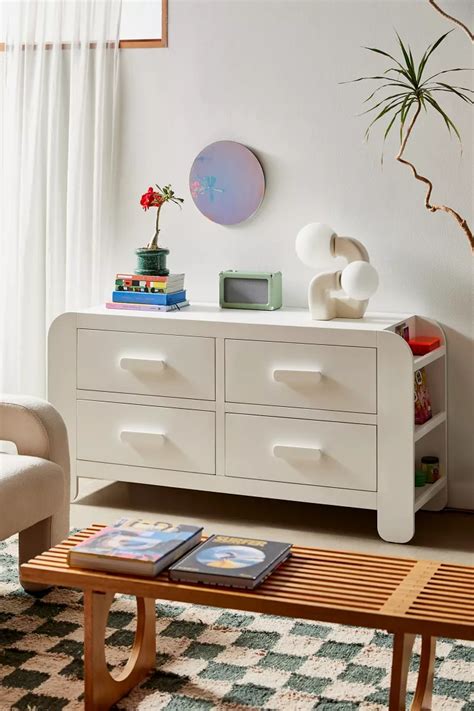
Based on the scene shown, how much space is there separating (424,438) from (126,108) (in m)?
1.68

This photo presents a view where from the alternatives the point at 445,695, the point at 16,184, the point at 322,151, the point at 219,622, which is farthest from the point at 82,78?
the point at 445,695

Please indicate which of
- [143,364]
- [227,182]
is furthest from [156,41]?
[143,364]

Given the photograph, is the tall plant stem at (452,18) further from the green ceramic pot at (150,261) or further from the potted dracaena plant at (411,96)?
the green ceramic pot at (150,261)

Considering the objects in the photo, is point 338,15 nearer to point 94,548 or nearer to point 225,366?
point 225,366

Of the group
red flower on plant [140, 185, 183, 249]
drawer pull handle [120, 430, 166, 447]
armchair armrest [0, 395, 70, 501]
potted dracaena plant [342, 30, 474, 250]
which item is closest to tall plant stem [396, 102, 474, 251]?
potted dracaena plant [342, 30, 474, 250]

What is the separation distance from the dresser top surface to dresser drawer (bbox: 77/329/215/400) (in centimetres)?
7

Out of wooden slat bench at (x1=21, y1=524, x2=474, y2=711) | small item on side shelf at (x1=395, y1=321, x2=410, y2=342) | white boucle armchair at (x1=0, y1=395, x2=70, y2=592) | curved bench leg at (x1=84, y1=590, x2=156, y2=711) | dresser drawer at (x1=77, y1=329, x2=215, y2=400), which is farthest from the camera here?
dresser drawer at (x1=77, y1=329, x2=215, y2=400)

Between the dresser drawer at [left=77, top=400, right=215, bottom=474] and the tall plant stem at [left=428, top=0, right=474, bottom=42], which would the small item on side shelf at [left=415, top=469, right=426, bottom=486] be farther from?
the tall plant stem at [left=428, top=0, right=474, bottom=42]

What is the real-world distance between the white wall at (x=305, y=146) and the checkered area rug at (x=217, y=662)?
1338mm

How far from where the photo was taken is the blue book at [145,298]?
382 centimetres

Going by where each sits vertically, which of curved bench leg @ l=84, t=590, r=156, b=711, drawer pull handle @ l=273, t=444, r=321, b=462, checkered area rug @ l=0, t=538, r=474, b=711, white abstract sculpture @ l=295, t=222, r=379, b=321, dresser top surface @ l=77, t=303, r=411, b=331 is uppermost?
white abstract sculpture @ l=295, t=222, r=379, b=321

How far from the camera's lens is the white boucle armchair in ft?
9.56

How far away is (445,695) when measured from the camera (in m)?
2.40

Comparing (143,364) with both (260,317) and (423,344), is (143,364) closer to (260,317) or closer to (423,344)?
(260,317)
